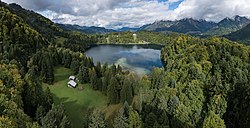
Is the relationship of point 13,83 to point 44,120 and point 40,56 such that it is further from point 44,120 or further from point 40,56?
point 40,56

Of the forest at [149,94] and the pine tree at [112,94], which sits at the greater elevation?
the forest at [149,94]

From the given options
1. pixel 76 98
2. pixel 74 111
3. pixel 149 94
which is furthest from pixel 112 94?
pixel 149 94

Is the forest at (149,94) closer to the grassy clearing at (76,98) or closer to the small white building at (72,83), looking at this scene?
the grassy clearing at (76,98)

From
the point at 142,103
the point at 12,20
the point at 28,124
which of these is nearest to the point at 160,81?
the point at 142,103

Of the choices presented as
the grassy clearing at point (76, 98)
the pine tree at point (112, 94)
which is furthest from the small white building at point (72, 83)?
the pine tree at point (112, 94)

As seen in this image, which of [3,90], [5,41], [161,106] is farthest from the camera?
[5,41]

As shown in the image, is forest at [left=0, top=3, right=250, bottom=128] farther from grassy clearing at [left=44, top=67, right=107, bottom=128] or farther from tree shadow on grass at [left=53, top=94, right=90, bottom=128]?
tree shadow on grass at [left=53, top=94, right=90, bottom=128]

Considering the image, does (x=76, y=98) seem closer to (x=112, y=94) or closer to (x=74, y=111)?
(x=74, y=111)

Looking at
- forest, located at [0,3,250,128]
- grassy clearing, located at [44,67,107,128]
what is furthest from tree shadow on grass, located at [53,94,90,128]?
forest, located at [0,3,250,128]
